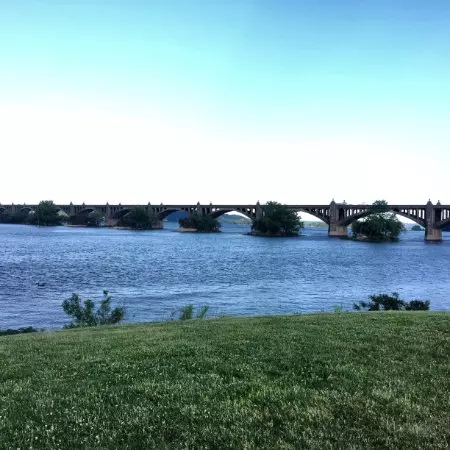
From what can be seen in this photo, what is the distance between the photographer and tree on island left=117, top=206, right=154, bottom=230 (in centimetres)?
18350

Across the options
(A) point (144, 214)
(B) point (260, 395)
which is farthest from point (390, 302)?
(A) point (144, 214)

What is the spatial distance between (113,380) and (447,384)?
18.1ft

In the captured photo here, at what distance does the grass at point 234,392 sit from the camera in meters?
5.52

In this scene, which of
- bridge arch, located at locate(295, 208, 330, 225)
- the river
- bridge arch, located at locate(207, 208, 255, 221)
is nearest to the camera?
the river

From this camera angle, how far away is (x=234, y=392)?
6.95 metres

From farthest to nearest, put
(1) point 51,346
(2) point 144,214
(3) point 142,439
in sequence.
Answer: (2) point 144,214
(1) point 51,346
(3) point 142,439

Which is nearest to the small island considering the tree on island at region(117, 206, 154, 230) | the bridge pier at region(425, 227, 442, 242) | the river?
the tree on island at region(117, 206, 154, 230)

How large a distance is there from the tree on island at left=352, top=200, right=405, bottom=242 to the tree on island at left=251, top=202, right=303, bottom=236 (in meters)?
25.0

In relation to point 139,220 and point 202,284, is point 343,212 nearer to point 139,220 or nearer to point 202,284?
point 139,220

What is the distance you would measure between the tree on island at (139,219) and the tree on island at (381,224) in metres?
90.8

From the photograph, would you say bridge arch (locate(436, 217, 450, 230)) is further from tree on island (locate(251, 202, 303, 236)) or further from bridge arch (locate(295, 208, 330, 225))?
tree on island (locate(251, 202, 303, 236))

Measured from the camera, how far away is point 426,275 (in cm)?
5244

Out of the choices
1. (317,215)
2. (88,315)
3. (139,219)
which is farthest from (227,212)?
(88,315)

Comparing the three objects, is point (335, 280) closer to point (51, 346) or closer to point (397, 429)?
point (51, 346)
